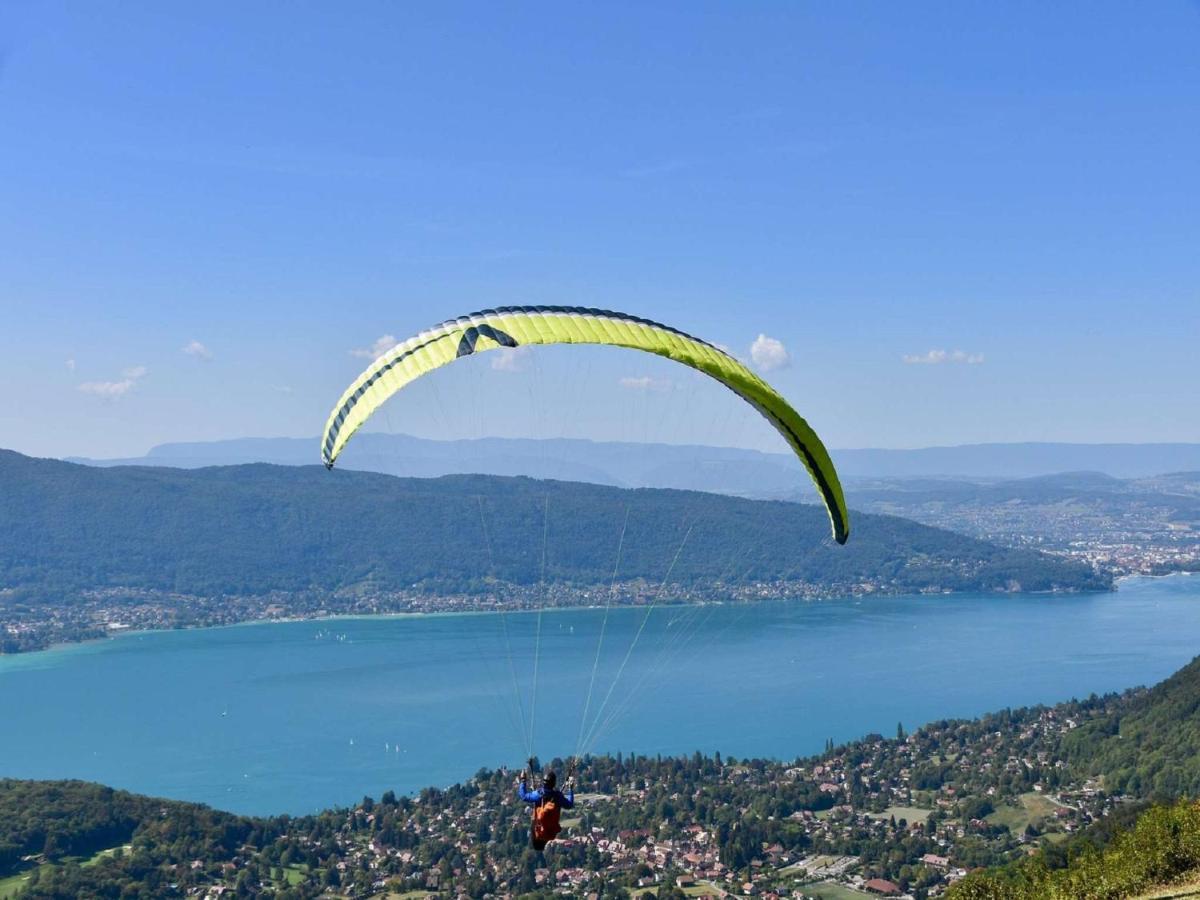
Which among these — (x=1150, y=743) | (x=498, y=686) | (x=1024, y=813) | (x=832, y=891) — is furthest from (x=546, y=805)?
(x=498, y=686)

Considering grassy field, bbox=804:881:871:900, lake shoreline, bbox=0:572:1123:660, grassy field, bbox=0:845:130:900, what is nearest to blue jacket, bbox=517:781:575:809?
grassy field, bbox=804:881:871:900

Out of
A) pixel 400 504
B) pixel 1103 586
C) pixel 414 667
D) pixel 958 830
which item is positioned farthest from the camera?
pixel 400 504

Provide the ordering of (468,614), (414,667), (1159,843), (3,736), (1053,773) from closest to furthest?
(1159,843) → (1053,773) → (3,736) → (414,667) → (468,614)

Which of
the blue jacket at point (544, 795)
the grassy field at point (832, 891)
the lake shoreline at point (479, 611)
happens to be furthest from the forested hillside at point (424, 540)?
the blue jacket at point (544, 795)

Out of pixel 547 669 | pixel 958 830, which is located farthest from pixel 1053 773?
pixel 547 669

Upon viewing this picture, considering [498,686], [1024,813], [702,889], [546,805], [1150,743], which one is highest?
[546,805]

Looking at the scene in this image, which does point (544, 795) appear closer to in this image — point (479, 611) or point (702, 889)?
point (702, 889)

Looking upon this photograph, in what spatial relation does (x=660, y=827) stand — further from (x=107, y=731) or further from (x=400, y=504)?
(x=400, y=504)
